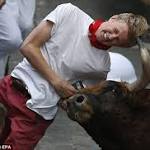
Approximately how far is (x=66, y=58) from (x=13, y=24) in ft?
4.38

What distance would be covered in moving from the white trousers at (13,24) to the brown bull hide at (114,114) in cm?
167

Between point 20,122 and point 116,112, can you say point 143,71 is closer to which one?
point 116,112

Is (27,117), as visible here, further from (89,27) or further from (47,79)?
(89,27)

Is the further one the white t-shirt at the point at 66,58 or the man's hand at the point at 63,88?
the white t-shirt at the point at 66,58

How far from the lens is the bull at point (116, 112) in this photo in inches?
140

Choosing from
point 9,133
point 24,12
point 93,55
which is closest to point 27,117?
point 9,133

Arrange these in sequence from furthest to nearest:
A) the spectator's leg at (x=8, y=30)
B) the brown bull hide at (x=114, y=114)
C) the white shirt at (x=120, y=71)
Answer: the spectator's leg at (x=8, y=30), the white shirt at (x=120, y=71), the brown bull hide at (x=114, y=114)

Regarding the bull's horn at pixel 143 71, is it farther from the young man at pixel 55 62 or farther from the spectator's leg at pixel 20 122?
the spectator's leg at pixel 20 122

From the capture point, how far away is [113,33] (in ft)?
12.6

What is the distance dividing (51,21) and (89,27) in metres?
0.22

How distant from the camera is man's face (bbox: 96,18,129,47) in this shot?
3844 mm

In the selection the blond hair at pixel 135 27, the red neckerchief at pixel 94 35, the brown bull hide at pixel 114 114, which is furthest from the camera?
the red neckerchief at pixel 94 35

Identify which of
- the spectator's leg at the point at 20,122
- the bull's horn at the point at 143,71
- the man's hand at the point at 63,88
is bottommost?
the spectator's leg at the point at 20,122

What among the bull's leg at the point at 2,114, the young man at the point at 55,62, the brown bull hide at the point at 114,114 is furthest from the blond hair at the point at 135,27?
the bull's leg at the point at 2,114
